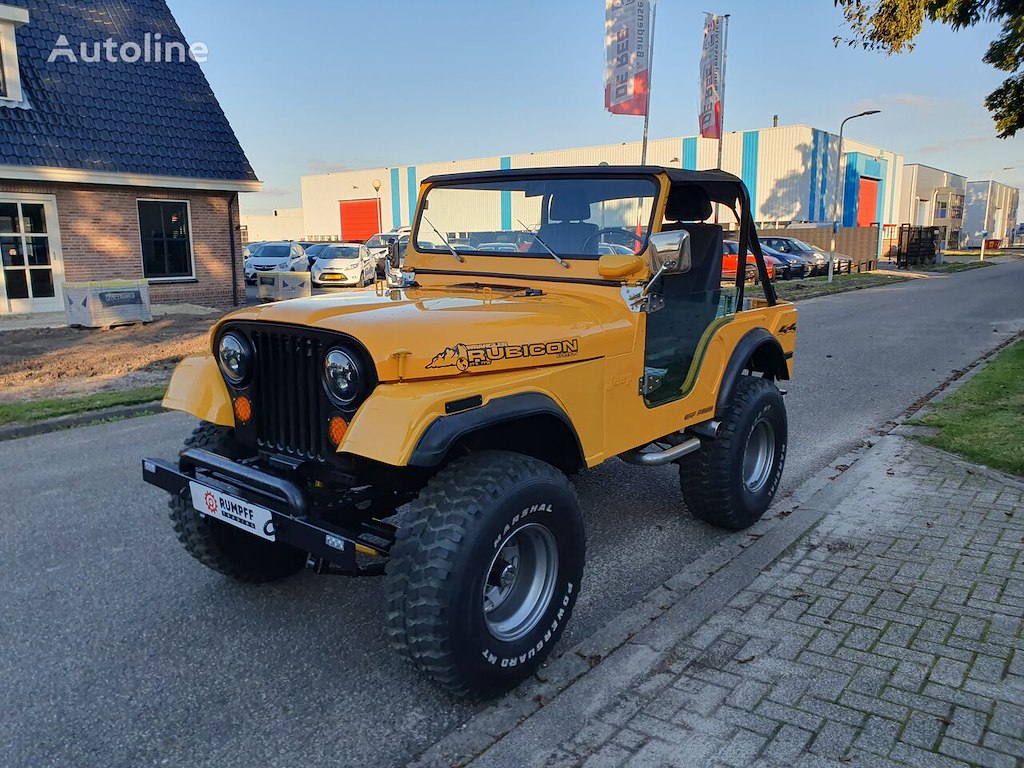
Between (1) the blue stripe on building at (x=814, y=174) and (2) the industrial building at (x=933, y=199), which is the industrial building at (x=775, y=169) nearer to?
(1) the blue stripe on building at (x=814, y=174)

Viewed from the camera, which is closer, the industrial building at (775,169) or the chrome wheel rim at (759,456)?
the chrome wheel rim at (759,456)

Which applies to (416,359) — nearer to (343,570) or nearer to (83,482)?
(343,570)

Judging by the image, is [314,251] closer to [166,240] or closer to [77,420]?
[166,240]

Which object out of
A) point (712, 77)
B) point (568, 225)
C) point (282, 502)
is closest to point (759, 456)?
point (568, 225)

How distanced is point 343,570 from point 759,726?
160cm

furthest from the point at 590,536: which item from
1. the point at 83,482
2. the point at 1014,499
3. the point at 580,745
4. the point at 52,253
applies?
the point at 52,253

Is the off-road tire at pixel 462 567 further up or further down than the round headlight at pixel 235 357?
further down

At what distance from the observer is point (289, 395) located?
3109mm

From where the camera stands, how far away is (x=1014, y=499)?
4891 millimetres

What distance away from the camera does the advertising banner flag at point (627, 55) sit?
1555cm

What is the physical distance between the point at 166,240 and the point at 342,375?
15490 millimetres

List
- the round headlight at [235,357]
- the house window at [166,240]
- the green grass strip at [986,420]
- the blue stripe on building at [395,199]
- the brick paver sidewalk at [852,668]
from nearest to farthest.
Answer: the brick paver sidewalk at [852,668] < the round headlight at [235,357] < the green grass strip at [986,420] < the house window at [166,240] < the blue stripe on building at [395,199]

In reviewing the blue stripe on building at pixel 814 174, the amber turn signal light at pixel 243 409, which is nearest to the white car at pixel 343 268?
the amber turn signal light at pixel 243 409

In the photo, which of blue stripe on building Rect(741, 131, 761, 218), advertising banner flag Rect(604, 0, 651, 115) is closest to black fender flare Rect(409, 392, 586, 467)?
advertising banner flag Rect(604, 0, 651, 115)
